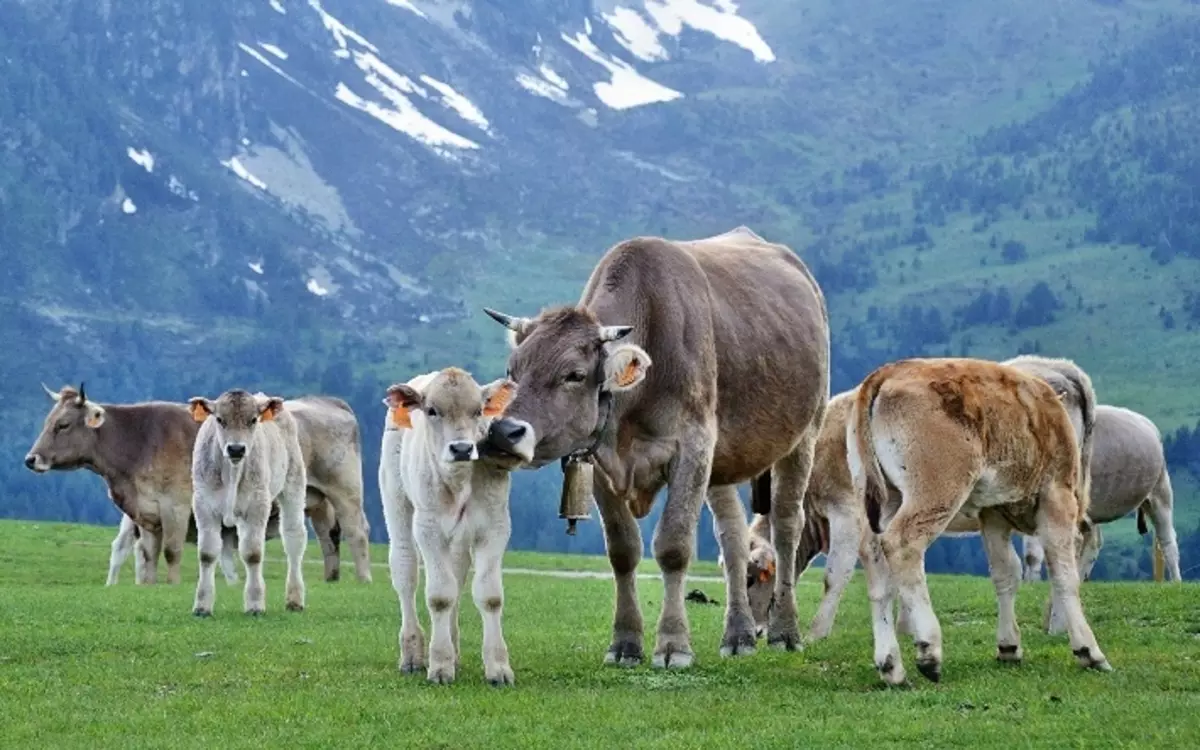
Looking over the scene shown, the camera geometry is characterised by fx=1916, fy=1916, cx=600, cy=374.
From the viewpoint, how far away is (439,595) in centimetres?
1477

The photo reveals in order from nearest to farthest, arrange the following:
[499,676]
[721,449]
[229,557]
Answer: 1. [499,676]
2. [721,449]
3. [229,557]

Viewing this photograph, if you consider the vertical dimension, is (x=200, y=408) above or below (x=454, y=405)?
above

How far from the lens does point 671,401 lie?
16.0 m

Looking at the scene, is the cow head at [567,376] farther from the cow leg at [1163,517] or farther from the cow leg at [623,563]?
the cow leg at [1163,517]

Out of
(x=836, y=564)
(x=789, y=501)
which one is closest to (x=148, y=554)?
(x=836, y=564)

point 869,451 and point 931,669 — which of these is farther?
point 869,451

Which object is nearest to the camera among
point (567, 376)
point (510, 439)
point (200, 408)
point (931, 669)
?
point (931, 669)

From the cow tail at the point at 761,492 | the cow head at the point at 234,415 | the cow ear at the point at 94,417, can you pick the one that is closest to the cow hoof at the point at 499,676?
the cow tail at the point at 761,492

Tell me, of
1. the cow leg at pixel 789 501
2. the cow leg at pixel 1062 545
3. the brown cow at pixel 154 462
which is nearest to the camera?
the cow leg at pixel 1062 545

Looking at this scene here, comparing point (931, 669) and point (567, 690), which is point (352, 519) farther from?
point (931, 669)

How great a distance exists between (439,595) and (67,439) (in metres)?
23.6

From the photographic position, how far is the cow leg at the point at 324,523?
3688 centimetres

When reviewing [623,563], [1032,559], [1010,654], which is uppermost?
[1032,559]

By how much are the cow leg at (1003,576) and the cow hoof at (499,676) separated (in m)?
3.85
